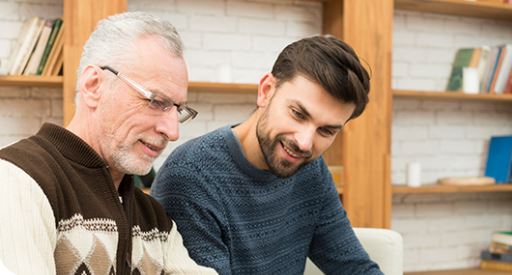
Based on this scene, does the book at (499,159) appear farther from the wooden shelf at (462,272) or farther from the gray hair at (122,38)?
the gray hair at (122,38)

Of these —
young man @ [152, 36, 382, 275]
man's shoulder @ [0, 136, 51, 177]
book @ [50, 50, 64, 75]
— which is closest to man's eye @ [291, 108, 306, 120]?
young man @ [152, 36, 382, 275]

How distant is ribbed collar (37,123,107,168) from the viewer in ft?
3.86

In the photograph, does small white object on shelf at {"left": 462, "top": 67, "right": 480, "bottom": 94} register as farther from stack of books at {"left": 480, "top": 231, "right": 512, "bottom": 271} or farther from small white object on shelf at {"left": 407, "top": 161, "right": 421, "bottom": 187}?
stack of books at {"left": 480, "top": 231, "right": 512, "bottom": 271}

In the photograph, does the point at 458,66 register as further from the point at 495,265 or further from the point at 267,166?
the point at 267,166

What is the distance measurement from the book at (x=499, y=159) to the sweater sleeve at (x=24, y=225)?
9.86 ft

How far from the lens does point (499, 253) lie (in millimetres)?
3455

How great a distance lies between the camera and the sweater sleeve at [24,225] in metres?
0.94

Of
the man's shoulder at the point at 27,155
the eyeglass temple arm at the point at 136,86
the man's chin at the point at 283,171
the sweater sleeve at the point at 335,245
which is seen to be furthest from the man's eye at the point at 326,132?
the man's shoulder at the point at 27,155

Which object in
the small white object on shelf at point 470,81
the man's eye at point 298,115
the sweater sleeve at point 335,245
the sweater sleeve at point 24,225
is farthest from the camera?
the small white object on shelf at point 470,81

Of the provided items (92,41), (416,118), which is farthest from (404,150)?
(92,41)

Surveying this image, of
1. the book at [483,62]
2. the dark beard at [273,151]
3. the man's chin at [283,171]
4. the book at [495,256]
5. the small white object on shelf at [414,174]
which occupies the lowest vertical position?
the book at [495,256]

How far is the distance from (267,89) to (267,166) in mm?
204

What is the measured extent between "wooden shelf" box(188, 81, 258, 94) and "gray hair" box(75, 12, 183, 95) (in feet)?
4.78

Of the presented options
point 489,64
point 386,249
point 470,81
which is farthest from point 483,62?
point 386,249
